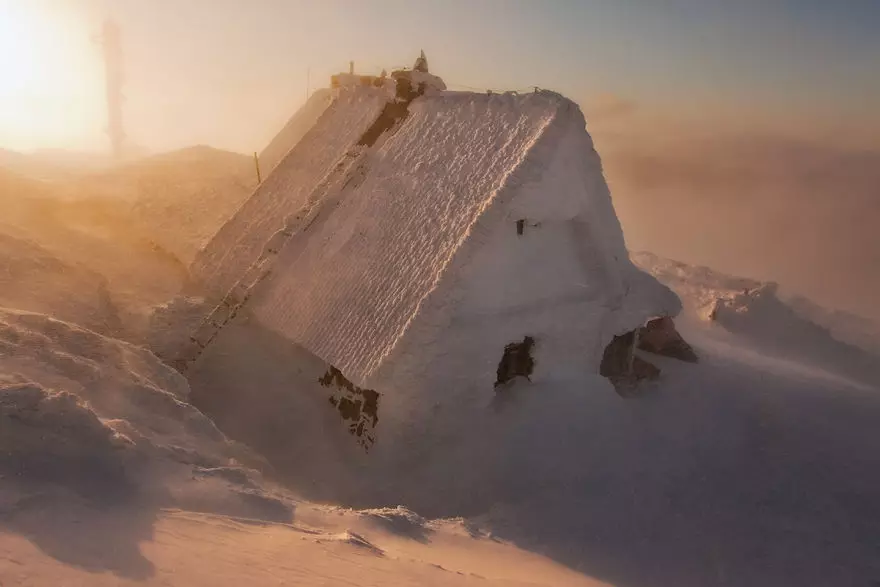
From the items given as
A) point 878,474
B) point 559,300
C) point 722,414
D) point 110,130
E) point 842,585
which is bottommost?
point 842,585

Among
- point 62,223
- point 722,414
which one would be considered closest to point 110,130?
point 62,223

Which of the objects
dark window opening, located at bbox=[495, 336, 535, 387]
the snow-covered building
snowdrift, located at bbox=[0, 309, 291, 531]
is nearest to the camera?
snowdrift, located at bbox=[0, 309, 291, 531]

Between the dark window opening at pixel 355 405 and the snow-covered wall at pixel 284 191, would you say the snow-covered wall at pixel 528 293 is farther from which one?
the snow-covered wall at pixel 284 191

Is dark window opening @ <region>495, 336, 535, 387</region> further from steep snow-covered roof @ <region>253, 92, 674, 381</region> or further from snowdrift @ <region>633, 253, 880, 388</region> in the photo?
snowdrift @ <region>633, 253, 880, 388</region>

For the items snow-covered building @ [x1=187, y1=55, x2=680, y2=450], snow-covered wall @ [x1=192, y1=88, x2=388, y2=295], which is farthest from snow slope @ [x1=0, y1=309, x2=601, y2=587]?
snow-covered wall @ [x1=192, y1=88, x2=388, y2=295]

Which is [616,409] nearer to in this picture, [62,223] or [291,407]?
[291,407]

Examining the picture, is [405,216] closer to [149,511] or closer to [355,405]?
[355,405]

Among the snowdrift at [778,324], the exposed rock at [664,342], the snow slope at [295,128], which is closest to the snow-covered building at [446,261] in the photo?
the exposed rock at [664,342]

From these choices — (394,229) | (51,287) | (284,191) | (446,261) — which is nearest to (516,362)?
(446,261)
